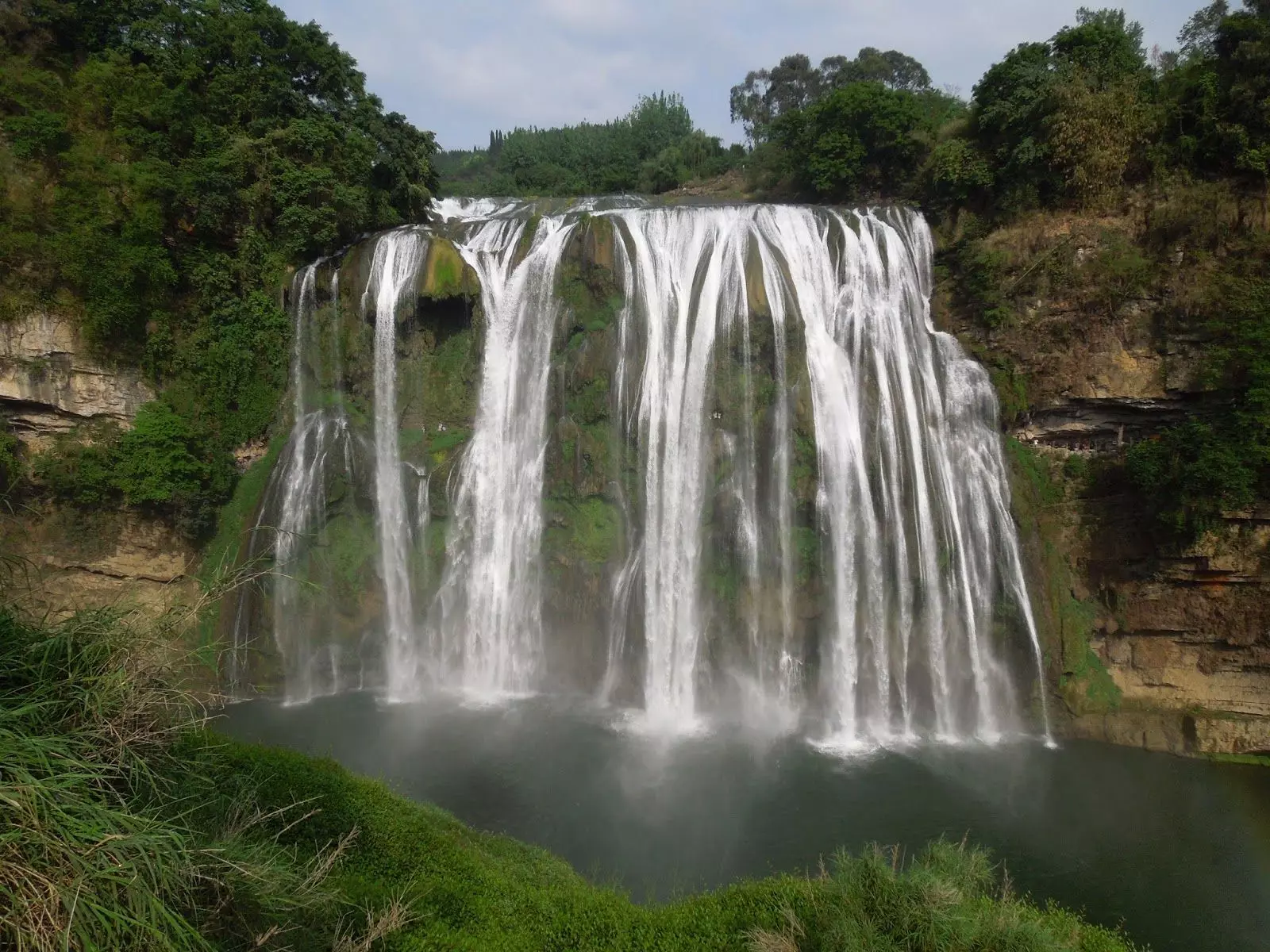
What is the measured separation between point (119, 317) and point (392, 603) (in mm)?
9002

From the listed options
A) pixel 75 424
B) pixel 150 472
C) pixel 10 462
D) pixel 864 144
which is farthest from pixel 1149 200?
pixel 10 462

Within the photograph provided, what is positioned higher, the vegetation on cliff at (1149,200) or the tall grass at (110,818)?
the vegetation on cliff at (1149,200)

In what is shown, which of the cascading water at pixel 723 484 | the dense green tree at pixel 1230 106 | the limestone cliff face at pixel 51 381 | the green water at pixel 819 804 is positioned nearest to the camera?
the green water at pixel 819 804

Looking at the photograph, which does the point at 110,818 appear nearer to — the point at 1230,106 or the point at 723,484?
the point at 723,484

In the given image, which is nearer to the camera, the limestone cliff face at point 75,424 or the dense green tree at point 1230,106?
the dense green tree at point 1230,106

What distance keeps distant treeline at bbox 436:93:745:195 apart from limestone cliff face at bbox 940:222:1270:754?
25.5m

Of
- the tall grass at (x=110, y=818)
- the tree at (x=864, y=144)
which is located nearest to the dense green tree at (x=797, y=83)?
the tree at (x=864, y=144)

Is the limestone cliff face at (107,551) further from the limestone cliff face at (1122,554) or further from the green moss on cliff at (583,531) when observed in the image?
the limestone cliff face at (1122,554)

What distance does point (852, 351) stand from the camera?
51.3ft

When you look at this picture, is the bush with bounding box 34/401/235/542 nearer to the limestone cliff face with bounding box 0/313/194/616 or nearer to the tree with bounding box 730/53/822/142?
the limestone cliff face with bounding box 0/313/194/616

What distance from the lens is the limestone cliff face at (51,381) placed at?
1614 centimetres

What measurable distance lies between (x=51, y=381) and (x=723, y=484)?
15.2 meters

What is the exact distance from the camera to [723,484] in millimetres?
15375

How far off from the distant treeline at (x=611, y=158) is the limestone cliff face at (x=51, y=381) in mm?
23813
